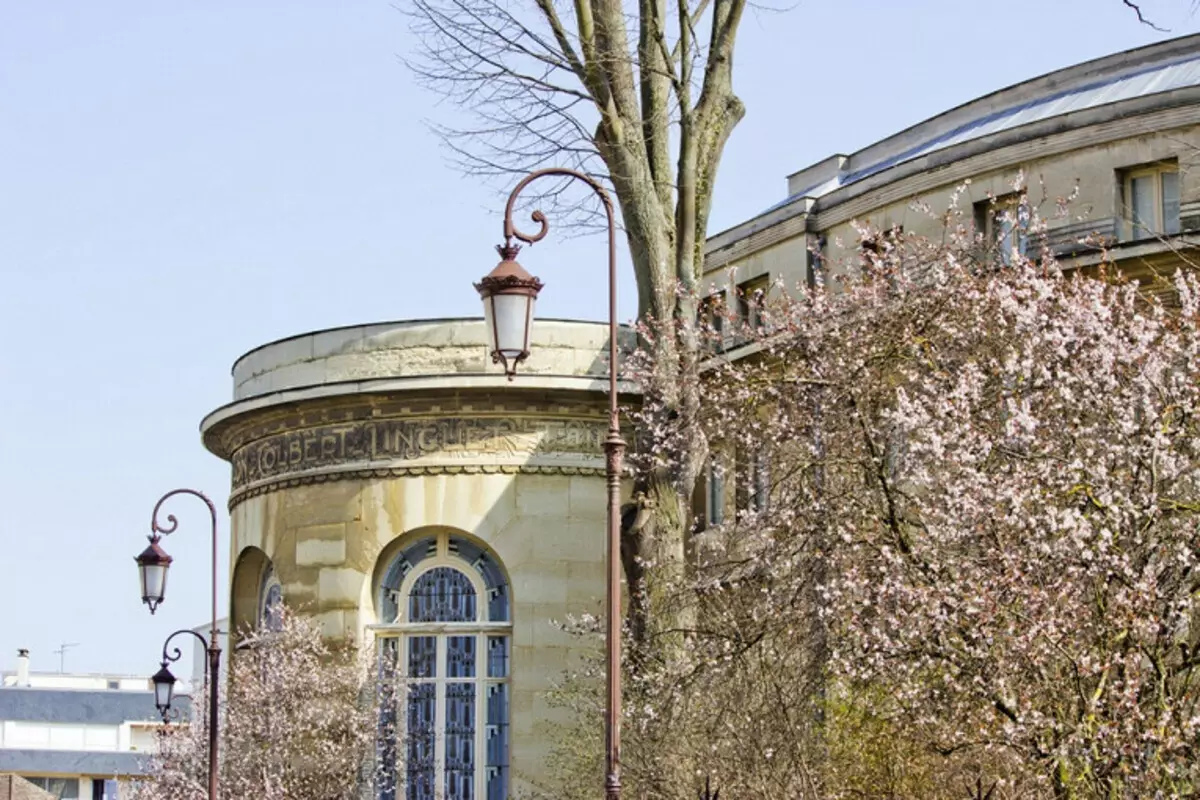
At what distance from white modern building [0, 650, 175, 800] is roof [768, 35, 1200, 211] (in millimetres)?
88677

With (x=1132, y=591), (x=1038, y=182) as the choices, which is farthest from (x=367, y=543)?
(x=1132, y=591)

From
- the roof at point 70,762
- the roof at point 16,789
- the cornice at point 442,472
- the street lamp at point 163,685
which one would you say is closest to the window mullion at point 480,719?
the cornice at point 442,472

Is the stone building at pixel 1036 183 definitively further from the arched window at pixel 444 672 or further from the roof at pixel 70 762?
the roof at pixel 70 762

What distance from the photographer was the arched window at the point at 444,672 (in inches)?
1391

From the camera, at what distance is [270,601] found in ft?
125

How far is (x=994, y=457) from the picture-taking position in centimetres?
1642

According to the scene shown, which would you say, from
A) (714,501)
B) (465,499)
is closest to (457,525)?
(465,499)

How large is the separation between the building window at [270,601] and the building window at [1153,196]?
46.2 ft

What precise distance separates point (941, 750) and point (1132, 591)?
5.99ft

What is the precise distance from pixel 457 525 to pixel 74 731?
95.0 m

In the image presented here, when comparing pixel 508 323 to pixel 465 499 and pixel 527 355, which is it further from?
pixel 465 499

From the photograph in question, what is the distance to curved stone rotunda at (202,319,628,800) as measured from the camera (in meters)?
35.3

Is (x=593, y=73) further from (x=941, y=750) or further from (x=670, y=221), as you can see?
(x=941, y=750)

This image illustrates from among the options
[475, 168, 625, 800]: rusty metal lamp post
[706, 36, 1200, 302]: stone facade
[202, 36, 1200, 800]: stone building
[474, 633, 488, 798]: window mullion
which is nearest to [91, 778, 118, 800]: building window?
[202, 36, 1200, 800]: stone building
